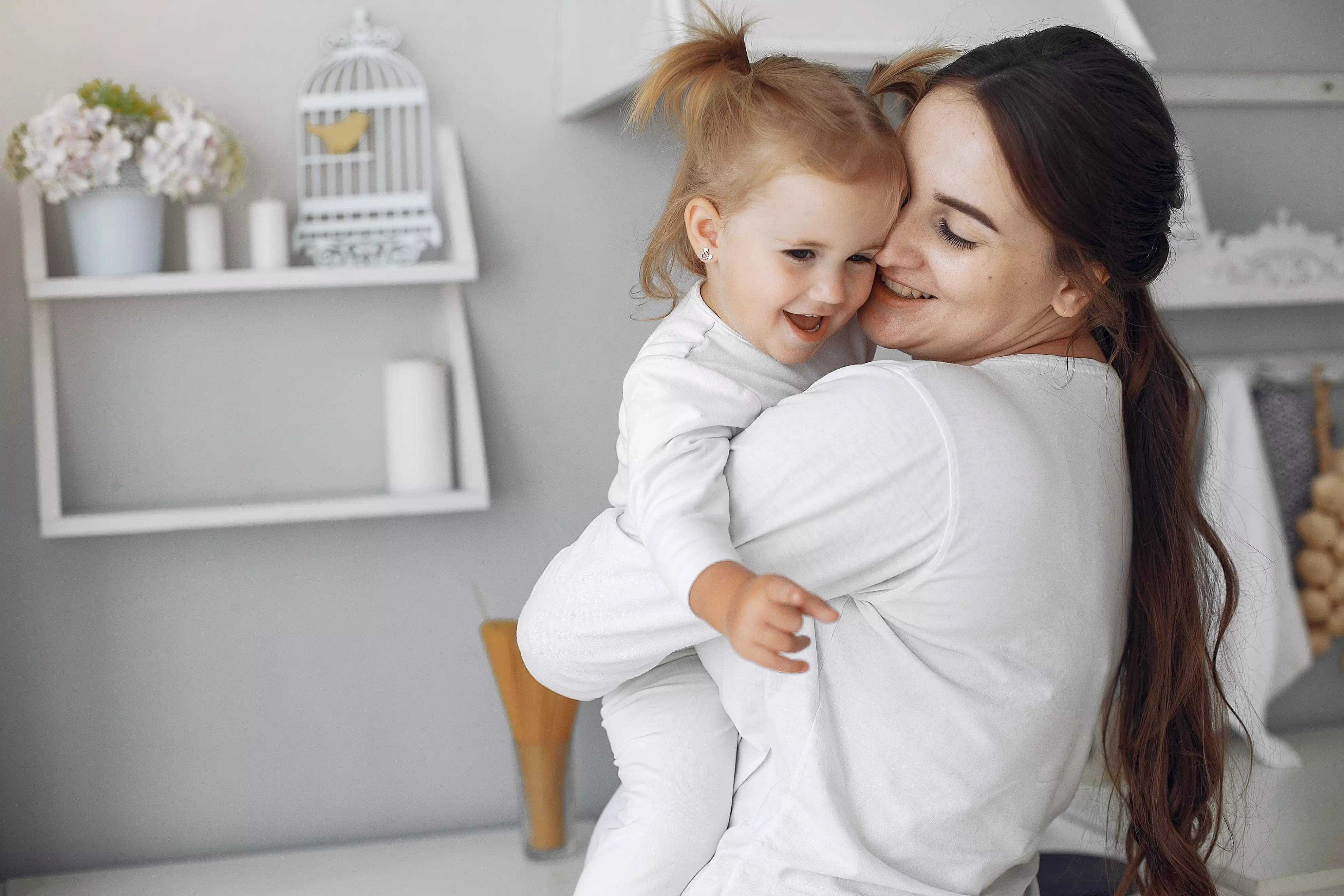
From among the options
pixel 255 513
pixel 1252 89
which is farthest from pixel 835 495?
pixel 1252 89

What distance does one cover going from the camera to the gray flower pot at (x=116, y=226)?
1526mm

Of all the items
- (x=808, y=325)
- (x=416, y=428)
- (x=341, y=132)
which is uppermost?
(x=341, y=132)

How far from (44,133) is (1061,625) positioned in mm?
1393

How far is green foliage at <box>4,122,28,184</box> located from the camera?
1.49 meters

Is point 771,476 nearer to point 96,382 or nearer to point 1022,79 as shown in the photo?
point 1022,79

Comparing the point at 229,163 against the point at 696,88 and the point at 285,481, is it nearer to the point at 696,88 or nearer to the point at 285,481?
the point at 285,481

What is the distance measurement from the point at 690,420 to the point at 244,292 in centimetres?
109

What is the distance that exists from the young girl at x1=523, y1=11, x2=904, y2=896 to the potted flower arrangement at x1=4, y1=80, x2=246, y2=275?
82 centimetres

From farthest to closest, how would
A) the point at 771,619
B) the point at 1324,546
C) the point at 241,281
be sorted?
the point at 1324,546 < the point at 241,281 < the point at 771,619

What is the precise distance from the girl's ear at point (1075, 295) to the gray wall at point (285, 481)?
0.96 m

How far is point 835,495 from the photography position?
81 centimetres

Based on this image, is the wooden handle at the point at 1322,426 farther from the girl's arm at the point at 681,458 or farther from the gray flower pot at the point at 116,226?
the gray flower pot at the point at 116,226

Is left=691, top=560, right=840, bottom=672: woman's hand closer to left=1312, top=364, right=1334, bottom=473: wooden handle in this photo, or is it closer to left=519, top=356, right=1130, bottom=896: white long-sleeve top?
left=519, top=356, right=1130, bottom=896: white long-sleeve top

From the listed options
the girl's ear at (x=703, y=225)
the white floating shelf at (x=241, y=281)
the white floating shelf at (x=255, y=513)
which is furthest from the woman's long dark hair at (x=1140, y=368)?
the white floating shelf at (x=255, y=513)
